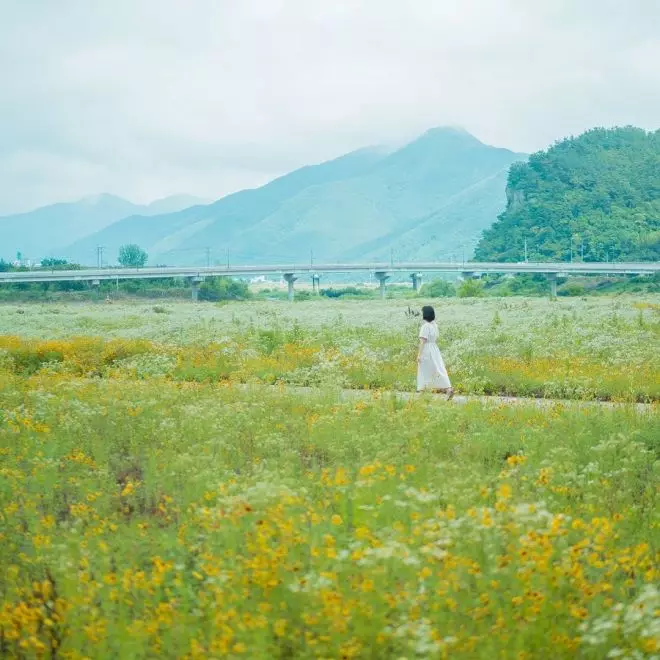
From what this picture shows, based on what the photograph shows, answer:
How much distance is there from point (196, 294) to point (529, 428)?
106 meters

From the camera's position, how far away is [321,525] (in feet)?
24.1

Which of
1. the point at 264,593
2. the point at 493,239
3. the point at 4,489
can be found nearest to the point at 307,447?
the point at 4,489

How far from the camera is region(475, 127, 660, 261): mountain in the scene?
5344 inches

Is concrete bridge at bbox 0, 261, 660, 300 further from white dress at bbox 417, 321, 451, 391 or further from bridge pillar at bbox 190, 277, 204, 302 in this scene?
white dress at bbox 417, 321, 451, 391

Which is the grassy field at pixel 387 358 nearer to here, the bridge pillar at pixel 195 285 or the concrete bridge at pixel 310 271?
the concrete bridge at pixel 310 271

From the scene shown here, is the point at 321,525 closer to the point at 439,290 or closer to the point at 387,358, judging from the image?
the point at 387,358

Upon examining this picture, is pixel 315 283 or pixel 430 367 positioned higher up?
pixel 315 283

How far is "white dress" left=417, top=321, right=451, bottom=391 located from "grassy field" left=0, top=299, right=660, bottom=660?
2135 millimetres

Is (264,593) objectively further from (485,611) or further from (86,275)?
(86,275)

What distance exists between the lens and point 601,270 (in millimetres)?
112500

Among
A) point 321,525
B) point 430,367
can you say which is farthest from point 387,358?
point 321,525

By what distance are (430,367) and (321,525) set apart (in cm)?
1060

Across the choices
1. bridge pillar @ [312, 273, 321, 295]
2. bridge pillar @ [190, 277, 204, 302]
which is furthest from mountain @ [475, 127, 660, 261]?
bridge pillar @ [190, 277, 204, 302]

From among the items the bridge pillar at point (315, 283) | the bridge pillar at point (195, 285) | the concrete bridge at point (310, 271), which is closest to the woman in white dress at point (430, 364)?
the concrete bridge at point (310, 271)
